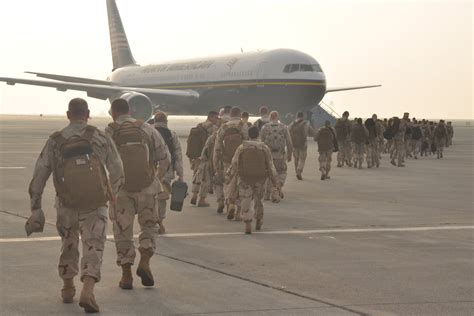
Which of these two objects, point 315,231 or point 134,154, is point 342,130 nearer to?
point 315,231

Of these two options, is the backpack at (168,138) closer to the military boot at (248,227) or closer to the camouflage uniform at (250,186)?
the camouflage uniform at (250,186)

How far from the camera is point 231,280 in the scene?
872 cm

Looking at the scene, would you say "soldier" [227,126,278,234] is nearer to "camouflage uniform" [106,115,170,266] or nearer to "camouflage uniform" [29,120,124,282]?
"camouflage uniform" [106,115,170,266]

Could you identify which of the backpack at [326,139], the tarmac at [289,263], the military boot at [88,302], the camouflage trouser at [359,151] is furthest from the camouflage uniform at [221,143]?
the camouflage trouser at [359,151]

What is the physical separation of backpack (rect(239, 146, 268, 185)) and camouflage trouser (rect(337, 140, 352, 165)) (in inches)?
611

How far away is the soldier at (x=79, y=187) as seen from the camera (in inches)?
292

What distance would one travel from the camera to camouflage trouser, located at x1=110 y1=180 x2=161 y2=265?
841 cm

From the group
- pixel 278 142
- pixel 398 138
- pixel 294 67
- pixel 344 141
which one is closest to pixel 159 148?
pixel 278 142

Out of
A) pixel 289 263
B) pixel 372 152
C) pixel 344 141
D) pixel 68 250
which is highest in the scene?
pixel 344 141

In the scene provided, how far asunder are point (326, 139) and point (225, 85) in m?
23.3

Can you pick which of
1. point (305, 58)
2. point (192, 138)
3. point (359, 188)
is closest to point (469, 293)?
point (192, 138)

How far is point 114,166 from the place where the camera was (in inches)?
304

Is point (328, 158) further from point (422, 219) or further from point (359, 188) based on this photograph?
point (422, 219)

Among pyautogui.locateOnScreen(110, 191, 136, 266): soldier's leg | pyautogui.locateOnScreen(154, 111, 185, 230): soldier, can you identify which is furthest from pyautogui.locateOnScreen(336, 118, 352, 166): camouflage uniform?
pyautogui.locateOnScreen(110, 191, 136, 266): soldier's leg
